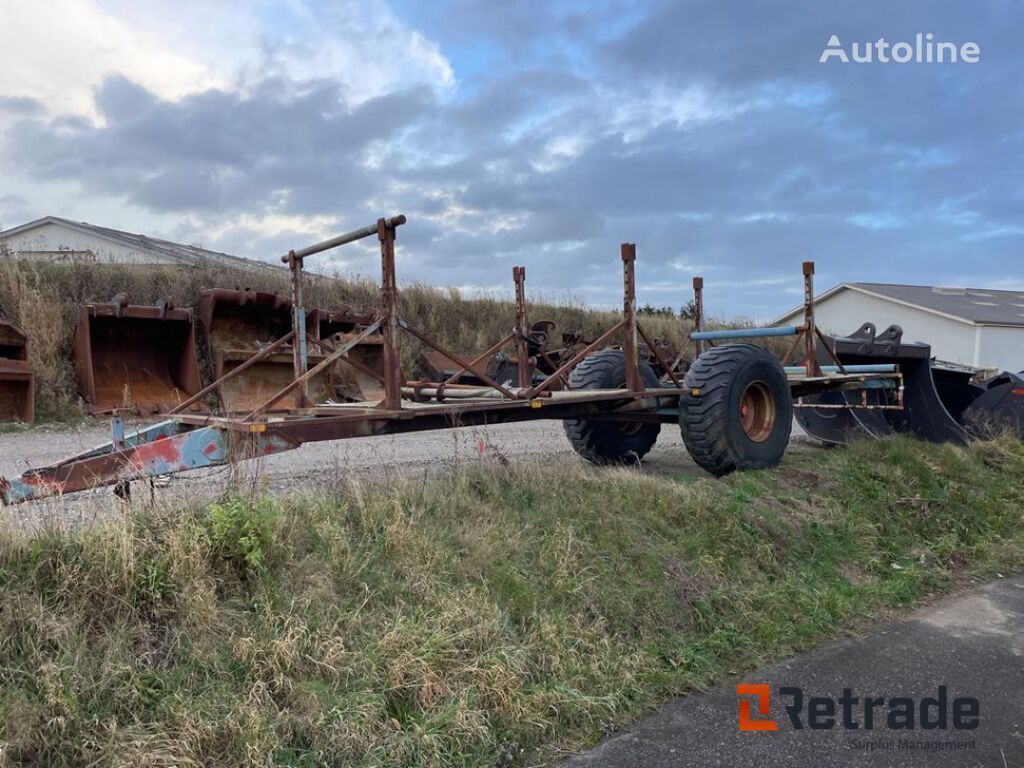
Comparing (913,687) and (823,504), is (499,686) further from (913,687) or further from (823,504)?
(823,504)

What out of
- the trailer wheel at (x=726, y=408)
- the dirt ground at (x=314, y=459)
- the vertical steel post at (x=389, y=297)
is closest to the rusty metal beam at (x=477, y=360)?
the dirt ground at (x=314, y=459)

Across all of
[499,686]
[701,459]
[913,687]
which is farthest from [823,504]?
[499,686]

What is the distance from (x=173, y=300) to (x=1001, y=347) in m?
25.7

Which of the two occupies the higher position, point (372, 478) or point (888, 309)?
point (888, 309)

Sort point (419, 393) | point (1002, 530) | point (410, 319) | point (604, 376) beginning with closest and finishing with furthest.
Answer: point (419, 393)
point (1002, 530)
point (604, 376)
point (410, 319)

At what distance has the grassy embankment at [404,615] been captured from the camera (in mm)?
2793

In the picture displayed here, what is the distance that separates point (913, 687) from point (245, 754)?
303cm

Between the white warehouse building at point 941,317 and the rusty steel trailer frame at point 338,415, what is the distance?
20.9m

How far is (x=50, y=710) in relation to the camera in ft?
8.73

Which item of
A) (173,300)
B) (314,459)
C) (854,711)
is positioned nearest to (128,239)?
(173,300)

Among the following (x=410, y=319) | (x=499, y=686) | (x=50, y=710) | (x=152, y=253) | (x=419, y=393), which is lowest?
(x=499, y=686)

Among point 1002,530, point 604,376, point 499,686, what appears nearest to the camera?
point 499,686

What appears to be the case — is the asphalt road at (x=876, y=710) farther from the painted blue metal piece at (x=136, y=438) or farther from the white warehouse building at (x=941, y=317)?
the white warehouse building at (x=941, y=317)

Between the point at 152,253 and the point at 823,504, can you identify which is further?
the point at 152,253
